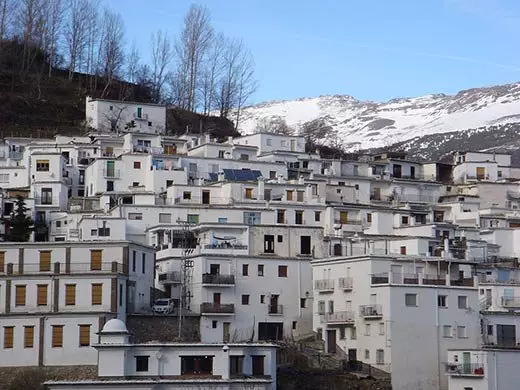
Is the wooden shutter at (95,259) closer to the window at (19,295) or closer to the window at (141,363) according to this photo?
the window at (19,295)

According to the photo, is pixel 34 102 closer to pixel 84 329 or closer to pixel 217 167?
pixel 217 167

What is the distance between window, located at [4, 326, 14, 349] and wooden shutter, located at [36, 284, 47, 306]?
1685 mm

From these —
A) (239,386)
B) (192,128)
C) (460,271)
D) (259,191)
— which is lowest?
(239,386)

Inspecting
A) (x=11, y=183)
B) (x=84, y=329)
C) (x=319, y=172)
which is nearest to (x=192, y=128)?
(x=319, y=172)

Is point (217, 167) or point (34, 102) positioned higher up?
point (34, 102)

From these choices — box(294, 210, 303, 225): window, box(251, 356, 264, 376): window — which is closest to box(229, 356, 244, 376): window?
box(251, 356, 264, 376): window

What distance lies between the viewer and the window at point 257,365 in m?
46.4

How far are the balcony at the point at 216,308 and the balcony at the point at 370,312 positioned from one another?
6.62 m

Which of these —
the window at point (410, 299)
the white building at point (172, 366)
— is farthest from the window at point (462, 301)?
the white building at point (172, 366)

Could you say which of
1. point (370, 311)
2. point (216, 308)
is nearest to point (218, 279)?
point (216, 308)

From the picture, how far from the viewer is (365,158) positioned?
92.4 meters

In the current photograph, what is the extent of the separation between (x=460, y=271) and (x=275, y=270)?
9.65 metres

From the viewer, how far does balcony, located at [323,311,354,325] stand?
5328 cm

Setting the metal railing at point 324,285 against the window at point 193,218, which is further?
the window at point 193,218
